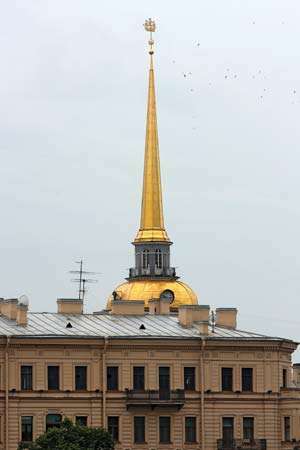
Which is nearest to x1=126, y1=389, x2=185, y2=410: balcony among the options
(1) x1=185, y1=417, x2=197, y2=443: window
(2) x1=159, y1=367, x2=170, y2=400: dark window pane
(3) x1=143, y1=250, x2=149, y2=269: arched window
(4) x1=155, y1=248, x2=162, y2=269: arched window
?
(2) x1=159, y1=367, x2=170, y2=400: dark window pane

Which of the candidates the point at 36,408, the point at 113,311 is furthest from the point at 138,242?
the point at 36,408

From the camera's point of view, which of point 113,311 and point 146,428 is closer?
point 146,428

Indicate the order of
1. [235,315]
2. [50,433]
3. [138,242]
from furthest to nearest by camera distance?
[138,242]
[235,315]
[50,433]

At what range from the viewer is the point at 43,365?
419 feet

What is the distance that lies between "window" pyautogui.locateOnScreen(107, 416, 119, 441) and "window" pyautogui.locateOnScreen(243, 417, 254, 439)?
674cm

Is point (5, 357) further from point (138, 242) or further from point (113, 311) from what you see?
point (138, 242)

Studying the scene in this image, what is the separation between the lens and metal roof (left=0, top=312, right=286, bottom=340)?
129 m

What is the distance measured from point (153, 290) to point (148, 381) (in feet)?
145

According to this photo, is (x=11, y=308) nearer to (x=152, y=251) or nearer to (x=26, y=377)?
(x=26, y=377)

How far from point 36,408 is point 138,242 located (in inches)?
1958

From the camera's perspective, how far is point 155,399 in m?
129

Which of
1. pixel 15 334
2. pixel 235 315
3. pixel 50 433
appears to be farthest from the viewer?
pixel 235 315

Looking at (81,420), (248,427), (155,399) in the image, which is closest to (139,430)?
(155,399)

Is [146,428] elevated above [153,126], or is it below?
below
